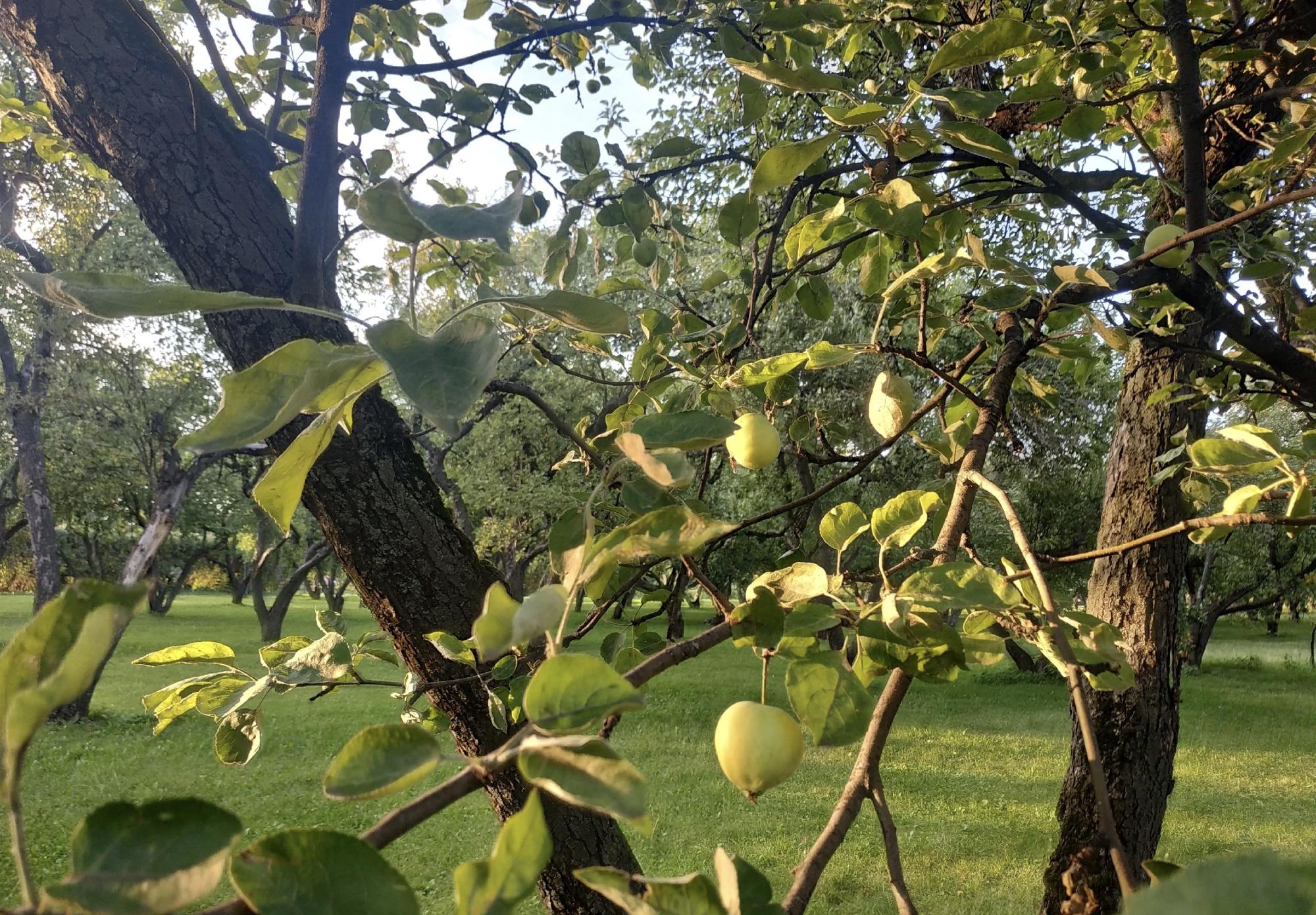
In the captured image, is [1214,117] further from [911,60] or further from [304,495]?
[304,495]

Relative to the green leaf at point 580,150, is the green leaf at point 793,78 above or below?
below

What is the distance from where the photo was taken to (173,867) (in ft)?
0.99

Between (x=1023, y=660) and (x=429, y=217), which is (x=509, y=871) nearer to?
(x=429, y=217)

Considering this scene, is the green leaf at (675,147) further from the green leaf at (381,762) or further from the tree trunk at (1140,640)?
the tree trunk at (1140,640)

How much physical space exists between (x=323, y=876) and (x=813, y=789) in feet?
23.7

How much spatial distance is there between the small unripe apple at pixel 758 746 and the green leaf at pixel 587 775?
224mm

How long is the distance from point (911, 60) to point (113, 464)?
16.4m

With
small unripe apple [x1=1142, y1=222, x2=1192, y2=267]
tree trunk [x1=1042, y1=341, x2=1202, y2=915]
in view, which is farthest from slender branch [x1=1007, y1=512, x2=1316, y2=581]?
tree trunk [x1=1042, y1=341, x2=1202, y2=915]

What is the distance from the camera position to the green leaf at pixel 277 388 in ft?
1.42

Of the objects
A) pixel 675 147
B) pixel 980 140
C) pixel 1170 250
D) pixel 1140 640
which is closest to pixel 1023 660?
pixel 1140 640

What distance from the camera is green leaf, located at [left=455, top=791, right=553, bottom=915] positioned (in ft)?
1.06

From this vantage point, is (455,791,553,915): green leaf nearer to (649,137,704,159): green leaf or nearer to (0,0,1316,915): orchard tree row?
(0,0,1316,915): orchard tree row

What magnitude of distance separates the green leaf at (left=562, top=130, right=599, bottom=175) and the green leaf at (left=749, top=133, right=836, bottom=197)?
3.01 feet

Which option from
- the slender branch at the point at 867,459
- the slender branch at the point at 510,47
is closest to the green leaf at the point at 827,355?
the slender branch at the point at 867,459
